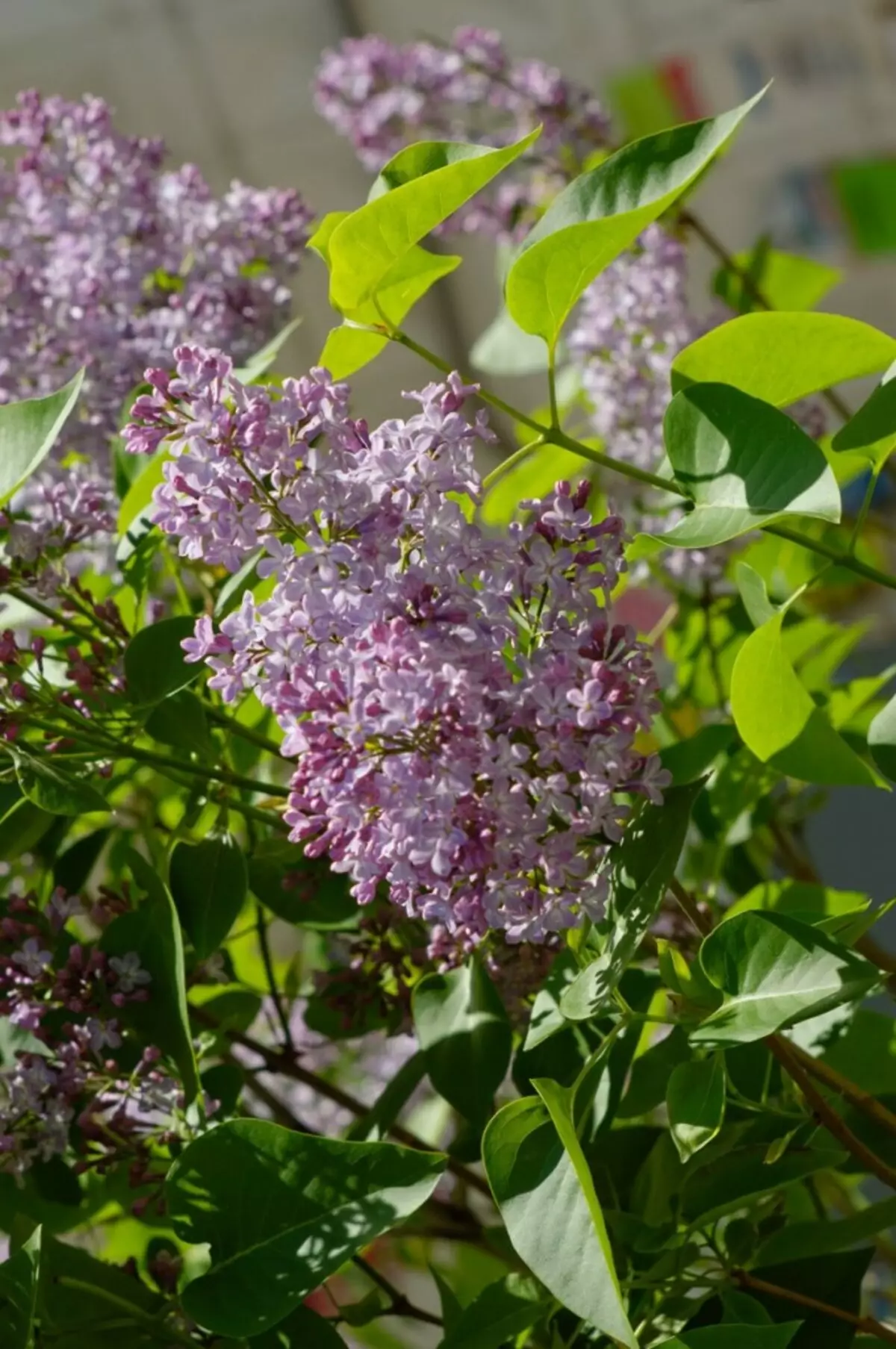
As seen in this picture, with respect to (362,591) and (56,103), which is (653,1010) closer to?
(362,591)

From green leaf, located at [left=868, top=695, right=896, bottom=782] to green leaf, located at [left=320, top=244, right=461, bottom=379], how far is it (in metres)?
0.13

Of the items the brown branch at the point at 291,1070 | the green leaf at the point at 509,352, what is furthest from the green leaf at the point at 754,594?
the green leaf at the point at 509,352

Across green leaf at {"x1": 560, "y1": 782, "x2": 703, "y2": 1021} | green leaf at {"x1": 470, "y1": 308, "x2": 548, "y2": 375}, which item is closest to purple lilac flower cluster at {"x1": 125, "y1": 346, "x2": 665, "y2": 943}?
green leaf at {"x1": 560, "y1": 782, "x2": 703, "y2": 1021}

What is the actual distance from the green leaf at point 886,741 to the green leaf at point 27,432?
184 millimetres

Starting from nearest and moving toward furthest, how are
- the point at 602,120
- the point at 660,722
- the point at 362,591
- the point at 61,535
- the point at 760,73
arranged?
the point at 362,591, the point at 61,535, the point at 660,722, the point at 602,120, the point at 760,73

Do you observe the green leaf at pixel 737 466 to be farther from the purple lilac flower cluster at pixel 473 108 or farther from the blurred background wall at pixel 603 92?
the blurred background wall at pixel 603 92

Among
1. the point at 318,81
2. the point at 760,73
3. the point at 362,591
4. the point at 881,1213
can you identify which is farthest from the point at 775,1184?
the point at 760,73

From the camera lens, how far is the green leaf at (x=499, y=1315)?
1.17 ft

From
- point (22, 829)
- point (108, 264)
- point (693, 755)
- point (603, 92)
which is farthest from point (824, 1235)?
point (603, 92)

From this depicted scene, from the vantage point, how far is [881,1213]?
14.8 inches

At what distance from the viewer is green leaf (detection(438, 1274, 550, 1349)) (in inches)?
14.0

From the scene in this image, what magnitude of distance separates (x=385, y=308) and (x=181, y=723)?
0.12 metres

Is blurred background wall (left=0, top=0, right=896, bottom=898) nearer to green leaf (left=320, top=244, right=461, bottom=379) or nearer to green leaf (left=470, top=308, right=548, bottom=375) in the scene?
green leaf (left=470, top=308, right=548, bottom=375)

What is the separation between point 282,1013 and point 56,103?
370 mm
